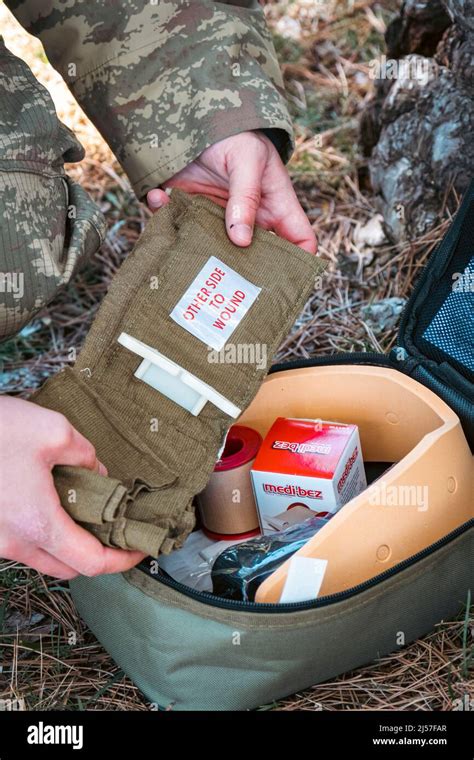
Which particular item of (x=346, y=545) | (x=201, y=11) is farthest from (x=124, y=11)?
(x=346, y=545)

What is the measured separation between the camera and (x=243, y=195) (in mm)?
1565

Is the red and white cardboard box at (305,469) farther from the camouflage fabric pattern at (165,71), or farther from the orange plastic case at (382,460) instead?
the camouflage fabric pattern at (165,71)

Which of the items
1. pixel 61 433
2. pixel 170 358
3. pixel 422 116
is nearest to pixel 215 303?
pixel 170 358

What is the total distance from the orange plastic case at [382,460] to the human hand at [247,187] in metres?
0.30

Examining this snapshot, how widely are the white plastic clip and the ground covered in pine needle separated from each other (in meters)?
0.50

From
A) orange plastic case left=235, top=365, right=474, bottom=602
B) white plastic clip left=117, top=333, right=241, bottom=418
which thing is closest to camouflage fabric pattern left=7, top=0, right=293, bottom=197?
white plastic clip left=117, top=333, right=241, bottom=418

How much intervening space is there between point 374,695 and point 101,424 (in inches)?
25.9

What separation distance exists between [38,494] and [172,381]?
419mm

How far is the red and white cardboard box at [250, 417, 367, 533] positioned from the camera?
152cm

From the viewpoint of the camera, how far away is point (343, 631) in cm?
133

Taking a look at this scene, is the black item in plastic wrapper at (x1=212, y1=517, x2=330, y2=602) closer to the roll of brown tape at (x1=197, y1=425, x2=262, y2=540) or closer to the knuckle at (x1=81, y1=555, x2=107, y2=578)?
the roll of brown tape at (x1=197, y1=425, x2=262, y2=540)

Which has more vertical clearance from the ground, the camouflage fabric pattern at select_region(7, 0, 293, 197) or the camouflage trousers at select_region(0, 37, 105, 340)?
the camouflage fabric pattern at select_region(7, 0, 293, 197)

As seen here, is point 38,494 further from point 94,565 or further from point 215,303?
point 215,303

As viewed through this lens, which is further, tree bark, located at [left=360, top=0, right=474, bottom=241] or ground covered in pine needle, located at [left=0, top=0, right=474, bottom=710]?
tree bark, located at [left=360, top=0, right=474, bottom=241]
